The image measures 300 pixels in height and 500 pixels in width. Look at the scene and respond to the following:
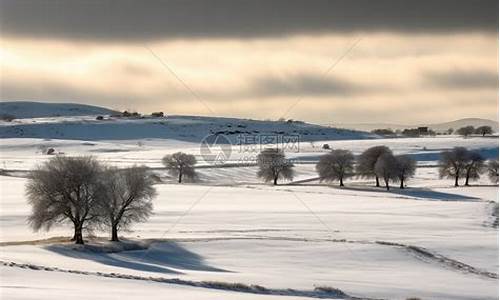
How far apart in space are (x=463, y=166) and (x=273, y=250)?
197ft

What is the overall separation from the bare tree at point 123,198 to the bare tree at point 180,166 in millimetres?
45548

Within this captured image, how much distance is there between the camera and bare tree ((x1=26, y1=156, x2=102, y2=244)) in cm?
4600

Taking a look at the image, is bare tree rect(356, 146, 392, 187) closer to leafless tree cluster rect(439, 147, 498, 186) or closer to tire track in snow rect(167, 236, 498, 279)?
leafless tree cluster rect(439, 147, 498, 186)

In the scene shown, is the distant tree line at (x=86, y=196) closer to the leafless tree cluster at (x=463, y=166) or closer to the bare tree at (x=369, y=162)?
the bare tree at (x=369, y=162)

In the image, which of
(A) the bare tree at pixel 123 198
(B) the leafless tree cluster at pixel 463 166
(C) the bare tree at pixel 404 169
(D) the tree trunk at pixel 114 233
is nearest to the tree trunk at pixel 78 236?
(D) the tree trunk at pixel 114 233

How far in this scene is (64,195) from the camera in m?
46.5

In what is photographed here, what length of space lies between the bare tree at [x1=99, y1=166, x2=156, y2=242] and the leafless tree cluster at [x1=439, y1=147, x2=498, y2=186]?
5482 cm

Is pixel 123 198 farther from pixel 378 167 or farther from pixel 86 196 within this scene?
pixel 378 167

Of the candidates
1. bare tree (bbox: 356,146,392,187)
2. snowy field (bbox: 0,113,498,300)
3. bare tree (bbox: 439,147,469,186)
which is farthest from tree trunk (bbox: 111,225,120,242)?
bare tree (bbox: 439,147,469,186)

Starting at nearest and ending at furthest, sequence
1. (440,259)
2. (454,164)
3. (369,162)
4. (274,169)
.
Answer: (440,259) < (274,169) < (454,164) < (369,162)

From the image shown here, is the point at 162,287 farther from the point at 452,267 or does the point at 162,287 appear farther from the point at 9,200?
the point at 9,200

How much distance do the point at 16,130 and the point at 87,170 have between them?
144 meters

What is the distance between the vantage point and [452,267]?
39094mm

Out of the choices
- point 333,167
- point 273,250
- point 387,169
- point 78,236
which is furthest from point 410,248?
point 333,167
